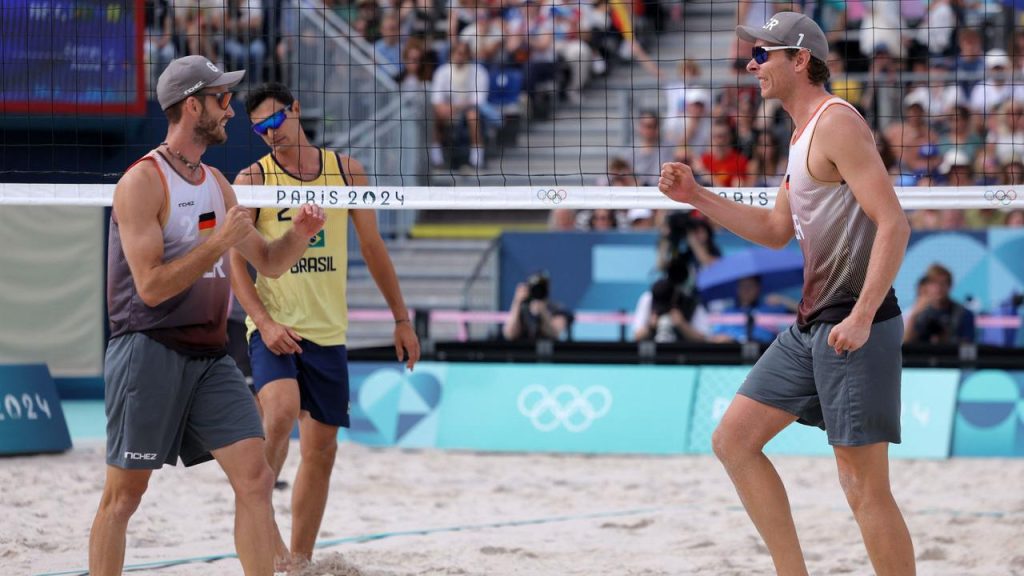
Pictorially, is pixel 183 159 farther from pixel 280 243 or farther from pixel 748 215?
pixel 748 215

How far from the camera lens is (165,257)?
14.2 ft

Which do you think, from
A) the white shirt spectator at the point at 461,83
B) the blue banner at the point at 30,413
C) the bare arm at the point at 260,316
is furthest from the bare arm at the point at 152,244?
the white shirt spectator at the point at 461,83

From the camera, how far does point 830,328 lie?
4.30m

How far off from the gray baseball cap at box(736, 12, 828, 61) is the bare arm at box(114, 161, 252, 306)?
1.69 meters

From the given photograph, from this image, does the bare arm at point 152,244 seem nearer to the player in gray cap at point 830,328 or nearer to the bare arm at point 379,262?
the bare arm at point 379,262

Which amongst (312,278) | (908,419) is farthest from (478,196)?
(908,419)

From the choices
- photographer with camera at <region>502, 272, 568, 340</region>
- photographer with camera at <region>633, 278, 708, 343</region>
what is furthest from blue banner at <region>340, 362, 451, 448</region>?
photographer with camera at <region>633, 278, 708, 343</region>

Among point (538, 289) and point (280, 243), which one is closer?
point (280, 243)

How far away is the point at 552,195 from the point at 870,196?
1.67 meters

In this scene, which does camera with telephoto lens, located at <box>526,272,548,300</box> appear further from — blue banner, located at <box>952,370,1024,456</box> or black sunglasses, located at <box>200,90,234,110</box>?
black sunglasses, located at <box>200,90,234,110</box>

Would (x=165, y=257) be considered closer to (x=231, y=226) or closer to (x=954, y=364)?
(x=231, y=226)

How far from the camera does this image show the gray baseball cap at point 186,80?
14.3 feet

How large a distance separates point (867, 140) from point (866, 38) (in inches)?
382

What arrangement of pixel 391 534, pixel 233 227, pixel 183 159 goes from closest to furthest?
pixel 233 227, pixel 183 159, pixel 391 534
